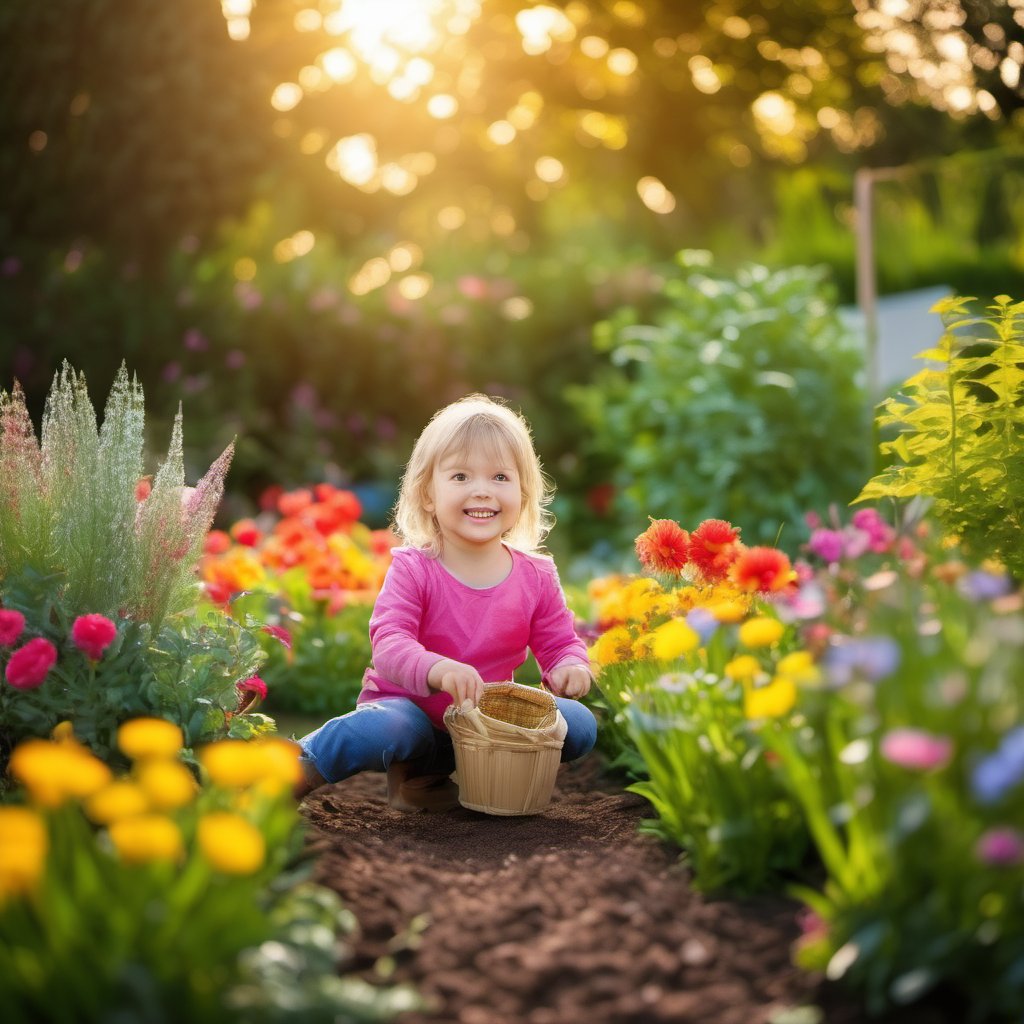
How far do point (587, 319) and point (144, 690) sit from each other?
686cm

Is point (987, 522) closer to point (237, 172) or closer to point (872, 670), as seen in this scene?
point (872, 670)

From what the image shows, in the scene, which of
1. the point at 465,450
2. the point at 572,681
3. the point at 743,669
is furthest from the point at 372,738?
the point at 743,669

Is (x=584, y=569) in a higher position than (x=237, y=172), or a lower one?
lower

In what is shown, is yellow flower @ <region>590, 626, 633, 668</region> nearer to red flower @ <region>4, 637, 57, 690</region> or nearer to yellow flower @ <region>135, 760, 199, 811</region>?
red flower @ <region>4, 637, 57, 690</region>

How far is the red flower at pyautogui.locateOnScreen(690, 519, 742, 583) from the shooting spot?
309 centimetres

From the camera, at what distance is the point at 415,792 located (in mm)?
3240

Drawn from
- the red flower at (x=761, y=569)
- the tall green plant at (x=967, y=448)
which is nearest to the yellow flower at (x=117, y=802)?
the red flower at (x=761, y=569)

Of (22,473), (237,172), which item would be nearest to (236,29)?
(237,172)

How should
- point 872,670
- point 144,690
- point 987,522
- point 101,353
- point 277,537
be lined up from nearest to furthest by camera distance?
point 872,670, point 144,690, point 987,522, point 277,537, point 101,353

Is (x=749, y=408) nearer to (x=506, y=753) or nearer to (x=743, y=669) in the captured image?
(x=506, y=753)

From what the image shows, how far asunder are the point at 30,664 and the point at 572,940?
3.89 feet

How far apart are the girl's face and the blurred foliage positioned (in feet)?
9.49

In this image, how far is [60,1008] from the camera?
1613 millimetres

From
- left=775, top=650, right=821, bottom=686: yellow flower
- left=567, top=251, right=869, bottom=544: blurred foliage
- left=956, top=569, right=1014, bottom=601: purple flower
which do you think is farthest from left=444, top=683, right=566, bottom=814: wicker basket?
left=567, top=251, right=869, bottom=544: blurred foliage
